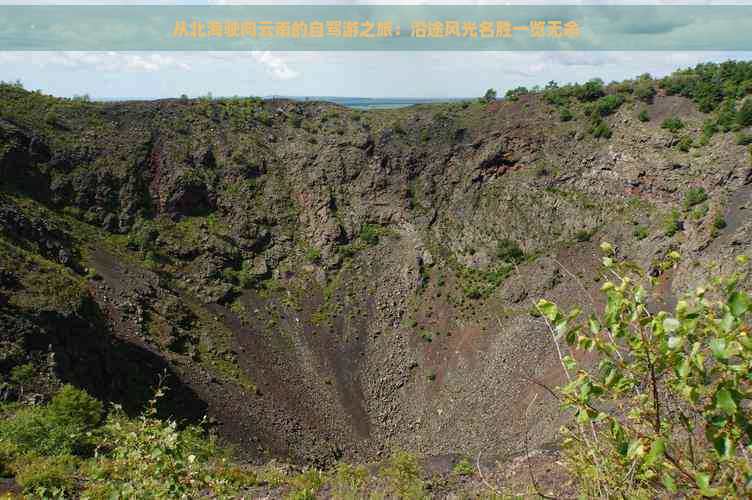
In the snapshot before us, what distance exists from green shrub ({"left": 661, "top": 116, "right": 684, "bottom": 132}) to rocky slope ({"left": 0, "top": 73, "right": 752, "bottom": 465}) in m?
0.65

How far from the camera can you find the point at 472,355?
2855 centimetres

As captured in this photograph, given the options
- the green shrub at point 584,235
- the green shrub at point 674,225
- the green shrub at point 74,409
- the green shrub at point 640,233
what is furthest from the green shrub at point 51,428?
the green shrub at point 674,225

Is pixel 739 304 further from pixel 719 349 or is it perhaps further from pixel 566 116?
pixel 566 116

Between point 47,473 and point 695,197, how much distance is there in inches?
1208

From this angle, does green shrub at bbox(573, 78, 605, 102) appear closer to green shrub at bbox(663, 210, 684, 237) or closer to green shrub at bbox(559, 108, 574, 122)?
green shrub at bbox(559, 108, 574, 122)

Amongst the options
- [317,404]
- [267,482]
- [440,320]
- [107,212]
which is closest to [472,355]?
[440,320]

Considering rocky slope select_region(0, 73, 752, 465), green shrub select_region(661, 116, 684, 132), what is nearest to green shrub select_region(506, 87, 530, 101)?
rocky slope select_region(0, 73, 752, 465)

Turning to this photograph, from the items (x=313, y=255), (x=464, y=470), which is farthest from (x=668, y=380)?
(x=313, y=255)

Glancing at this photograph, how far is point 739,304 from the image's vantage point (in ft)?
7.79

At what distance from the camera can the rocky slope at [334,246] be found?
23.4 meters

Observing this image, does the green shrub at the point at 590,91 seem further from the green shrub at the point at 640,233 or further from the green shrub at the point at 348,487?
the green shrub at the point at 348,487

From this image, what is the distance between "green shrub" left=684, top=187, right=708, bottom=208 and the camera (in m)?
27.2

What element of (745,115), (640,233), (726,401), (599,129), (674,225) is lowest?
(640,233)

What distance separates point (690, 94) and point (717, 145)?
6277 millimetres
